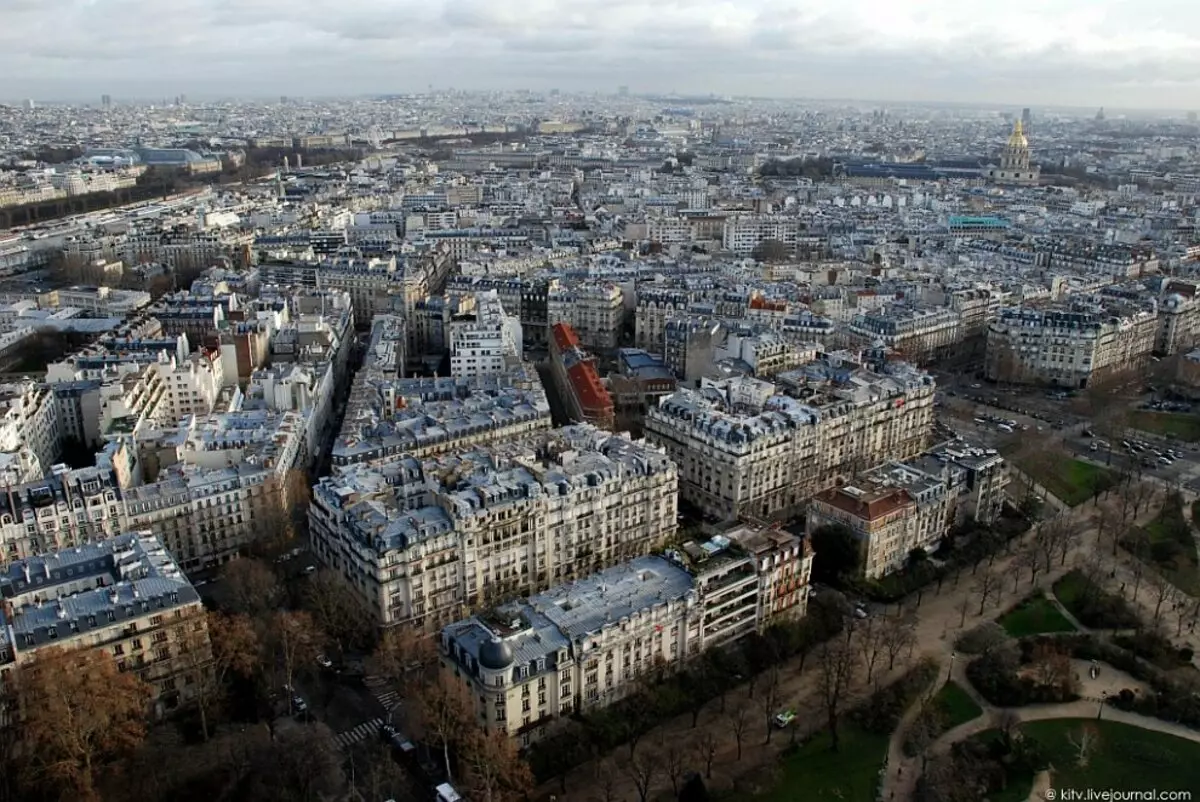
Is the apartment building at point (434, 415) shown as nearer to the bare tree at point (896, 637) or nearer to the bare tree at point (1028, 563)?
the bare tree at point (896, 637)

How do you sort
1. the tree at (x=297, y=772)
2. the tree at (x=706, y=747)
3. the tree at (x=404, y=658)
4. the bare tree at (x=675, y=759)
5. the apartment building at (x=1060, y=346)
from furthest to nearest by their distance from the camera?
the apartment building at (x=1060, y=346), the tree at (x=404, y=658), the tree at (x=706, y=747), the bare tree at (x=675, y=759), the tree at (x=297, y=772)

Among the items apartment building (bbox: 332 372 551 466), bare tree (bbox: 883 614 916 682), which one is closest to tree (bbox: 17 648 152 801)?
apartment building (bbox: 332 372 551 466)

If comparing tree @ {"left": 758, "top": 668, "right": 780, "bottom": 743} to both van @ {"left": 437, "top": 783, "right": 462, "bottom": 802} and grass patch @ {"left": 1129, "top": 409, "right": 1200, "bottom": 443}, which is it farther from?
grass patch @ {"left": 1129, "top": 409, "right": 1200, "bottom": 443}

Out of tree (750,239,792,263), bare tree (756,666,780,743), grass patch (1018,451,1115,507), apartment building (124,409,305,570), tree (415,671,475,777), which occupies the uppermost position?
tree (750,239,792,263)

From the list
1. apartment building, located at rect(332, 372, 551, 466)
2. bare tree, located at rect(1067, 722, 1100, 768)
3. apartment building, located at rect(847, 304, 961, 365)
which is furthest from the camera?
apartment building, located at rect(847, 304, 961, 365)

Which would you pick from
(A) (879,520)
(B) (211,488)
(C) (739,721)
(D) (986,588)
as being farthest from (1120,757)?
(B) (211,488)

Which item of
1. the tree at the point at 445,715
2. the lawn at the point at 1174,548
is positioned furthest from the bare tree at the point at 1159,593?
the tree at the point at 445,715
